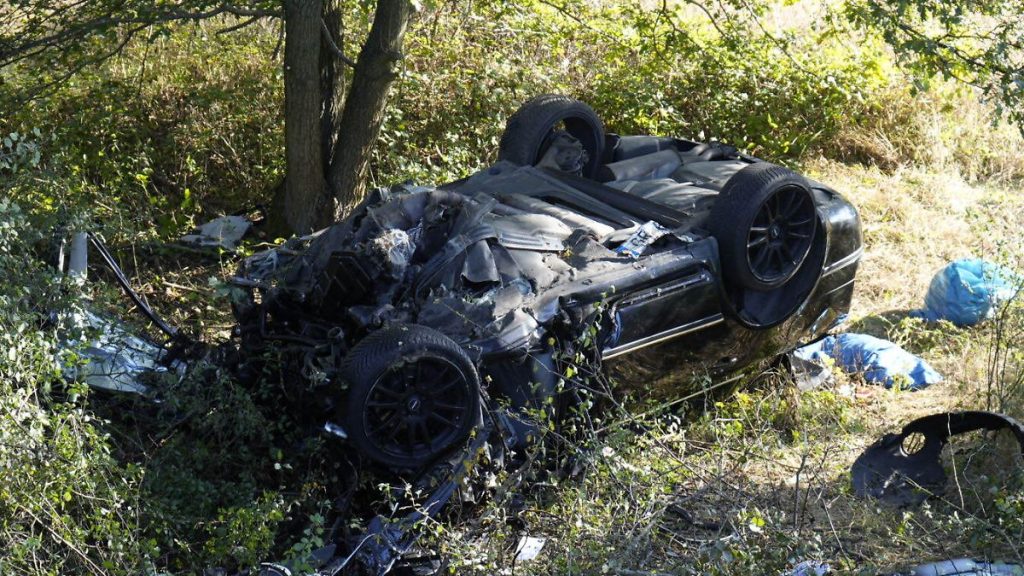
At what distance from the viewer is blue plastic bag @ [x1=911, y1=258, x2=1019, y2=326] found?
7.75 metres

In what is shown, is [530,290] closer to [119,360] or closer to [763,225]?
[763,225]

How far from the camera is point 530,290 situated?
5.14 metres

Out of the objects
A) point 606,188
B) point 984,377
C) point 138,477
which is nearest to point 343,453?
point 138,477

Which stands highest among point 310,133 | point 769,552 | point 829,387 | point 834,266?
point 310,133

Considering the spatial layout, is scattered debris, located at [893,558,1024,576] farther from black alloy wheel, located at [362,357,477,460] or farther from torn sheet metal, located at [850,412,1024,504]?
black alloy wheel, located at [362,357,477,460]

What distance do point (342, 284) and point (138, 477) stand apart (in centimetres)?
126

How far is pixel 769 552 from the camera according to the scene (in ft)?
14.1

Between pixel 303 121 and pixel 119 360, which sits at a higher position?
pixel 303 121

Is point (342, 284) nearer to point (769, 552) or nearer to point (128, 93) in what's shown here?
point (769, 552)

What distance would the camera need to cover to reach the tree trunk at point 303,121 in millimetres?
7371

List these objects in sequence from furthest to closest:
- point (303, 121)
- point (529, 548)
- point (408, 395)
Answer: point (303, 121) < point (529, 548) < point (408, 395)

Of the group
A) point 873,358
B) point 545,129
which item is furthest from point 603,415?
point 873,358

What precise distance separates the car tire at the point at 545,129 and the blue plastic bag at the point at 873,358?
6.16 feet

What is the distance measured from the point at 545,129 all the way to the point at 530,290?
1922mm
